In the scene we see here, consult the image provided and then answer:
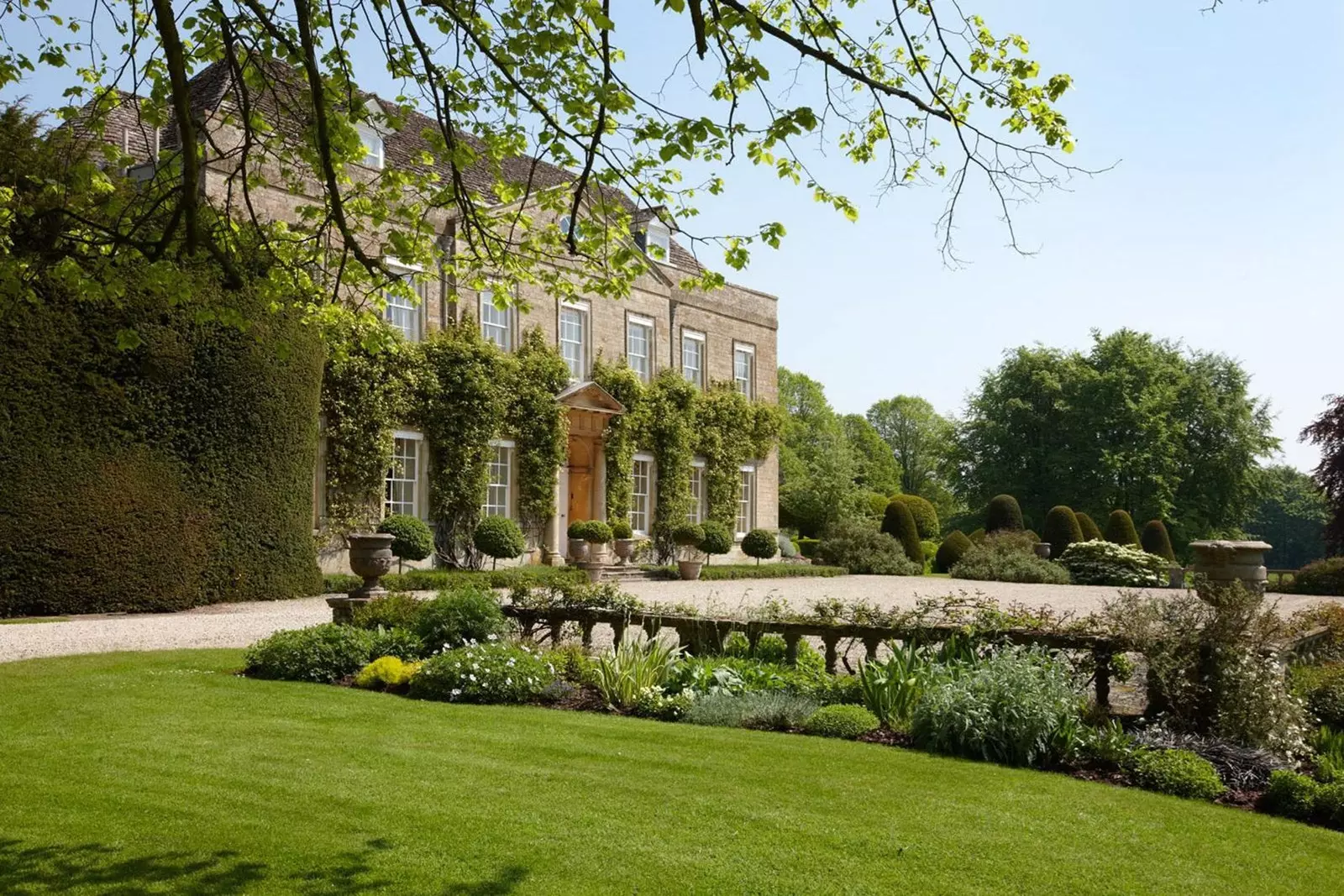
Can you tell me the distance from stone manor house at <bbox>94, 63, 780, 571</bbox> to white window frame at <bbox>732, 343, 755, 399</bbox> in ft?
0.11

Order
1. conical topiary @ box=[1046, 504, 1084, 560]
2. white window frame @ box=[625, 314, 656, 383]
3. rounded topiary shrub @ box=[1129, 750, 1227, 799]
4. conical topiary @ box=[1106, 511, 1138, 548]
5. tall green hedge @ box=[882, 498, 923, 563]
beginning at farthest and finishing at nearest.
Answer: conical topiary @ box=[1106, 511, 1138, 548] → conical topiary @ box=[1046, 504, 1084, 560] → tall green hedge @ box=[882, 498, 923, 563] → white window frame @ box=[625, 314, 656, 383] → rounded topiary shrub @ box=[1129, 750, 1227, 799]

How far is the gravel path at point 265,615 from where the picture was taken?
1096 centimetres

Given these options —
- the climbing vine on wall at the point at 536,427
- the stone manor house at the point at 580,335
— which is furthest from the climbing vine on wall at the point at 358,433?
the climbing vine on wall at the point at 536,427

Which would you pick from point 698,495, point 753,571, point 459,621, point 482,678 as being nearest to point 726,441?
point 698,495

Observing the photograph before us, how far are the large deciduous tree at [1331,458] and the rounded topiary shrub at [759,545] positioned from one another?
14870 mm

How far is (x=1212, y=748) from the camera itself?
6.18 meters

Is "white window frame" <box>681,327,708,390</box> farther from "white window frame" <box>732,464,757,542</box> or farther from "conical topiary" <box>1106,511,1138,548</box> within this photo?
"conical topiary" <box>1106,511,1138,548</box>

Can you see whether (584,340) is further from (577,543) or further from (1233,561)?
(1233,561)

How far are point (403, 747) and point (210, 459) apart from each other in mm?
10310

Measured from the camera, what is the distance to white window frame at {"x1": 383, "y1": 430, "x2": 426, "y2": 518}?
1947 centimetres

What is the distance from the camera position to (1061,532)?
102 feet

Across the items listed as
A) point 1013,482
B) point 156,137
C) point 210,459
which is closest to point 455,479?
point 210,459

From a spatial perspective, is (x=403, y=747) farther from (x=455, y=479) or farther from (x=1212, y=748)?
(x=455, y=479)

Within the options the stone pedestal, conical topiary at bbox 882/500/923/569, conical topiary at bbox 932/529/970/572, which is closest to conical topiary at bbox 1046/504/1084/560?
conical topiary at bbox 932/529/970/572
